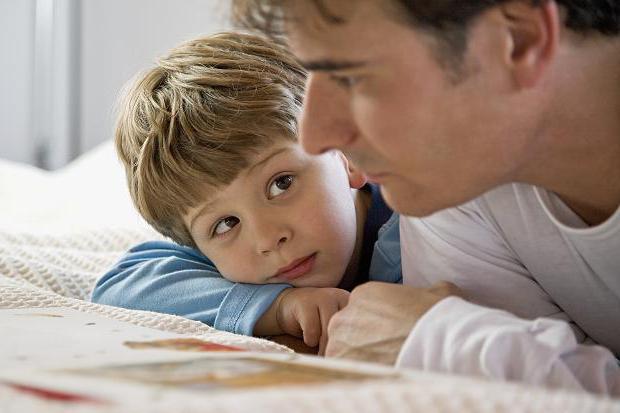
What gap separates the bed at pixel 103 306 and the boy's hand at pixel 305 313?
0.35 feet

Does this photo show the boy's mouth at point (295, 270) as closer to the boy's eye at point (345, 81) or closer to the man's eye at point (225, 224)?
the man's eye at point (225, 224)

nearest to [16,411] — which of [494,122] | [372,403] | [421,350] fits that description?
[372,403]

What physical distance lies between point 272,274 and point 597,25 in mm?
534

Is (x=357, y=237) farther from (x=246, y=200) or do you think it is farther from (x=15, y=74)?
(x=15, y=74)

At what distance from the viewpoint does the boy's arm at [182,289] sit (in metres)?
1.20

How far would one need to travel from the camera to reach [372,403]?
54 centimetres

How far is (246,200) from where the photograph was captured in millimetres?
1230

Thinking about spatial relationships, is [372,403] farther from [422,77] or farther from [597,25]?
[597,25]

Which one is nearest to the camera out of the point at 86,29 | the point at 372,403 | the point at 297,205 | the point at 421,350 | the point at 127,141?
the point at 372,403

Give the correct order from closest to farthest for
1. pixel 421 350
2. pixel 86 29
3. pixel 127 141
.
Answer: pixel 421 350 < pixel 127 141 < pixel 86 29

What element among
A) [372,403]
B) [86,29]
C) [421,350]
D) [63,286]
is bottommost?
[86,29]

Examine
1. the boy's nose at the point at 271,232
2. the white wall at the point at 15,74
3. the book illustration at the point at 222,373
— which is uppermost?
the book illustration at the point at 222,373

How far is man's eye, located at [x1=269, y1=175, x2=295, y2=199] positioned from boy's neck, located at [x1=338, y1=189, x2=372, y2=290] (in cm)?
12

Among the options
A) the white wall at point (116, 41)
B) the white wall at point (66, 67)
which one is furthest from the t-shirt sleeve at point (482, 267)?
the white wall at point (66, 67)
